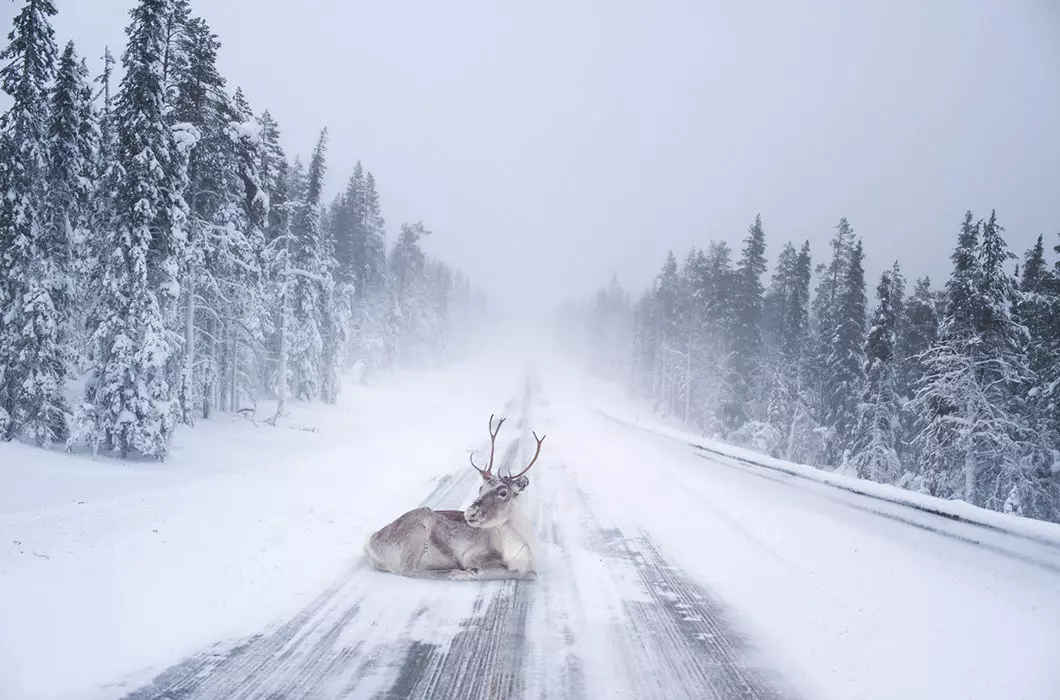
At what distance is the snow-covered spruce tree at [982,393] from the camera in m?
20.2

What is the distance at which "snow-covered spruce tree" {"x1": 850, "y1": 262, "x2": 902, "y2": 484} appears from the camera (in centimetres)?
2664

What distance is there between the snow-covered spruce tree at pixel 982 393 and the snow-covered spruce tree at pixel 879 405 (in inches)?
178

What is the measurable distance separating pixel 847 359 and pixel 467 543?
3408 cm

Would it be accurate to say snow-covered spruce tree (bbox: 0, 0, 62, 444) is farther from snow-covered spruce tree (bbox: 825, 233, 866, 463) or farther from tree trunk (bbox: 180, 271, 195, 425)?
snow-covered spruce tree (bbox: 825, 233, 866, 463)

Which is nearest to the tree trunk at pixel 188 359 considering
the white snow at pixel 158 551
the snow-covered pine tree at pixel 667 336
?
the white snow at pixel 158 551

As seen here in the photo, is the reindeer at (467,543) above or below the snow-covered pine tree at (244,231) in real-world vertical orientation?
below

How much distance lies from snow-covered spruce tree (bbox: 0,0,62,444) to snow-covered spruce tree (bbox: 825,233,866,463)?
36.9m

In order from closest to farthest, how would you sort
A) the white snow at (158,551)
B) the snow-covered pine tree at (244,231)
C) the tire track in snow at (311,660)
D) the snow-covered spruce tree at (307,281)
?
the tire track in snow at (311,660)
the white snow at (158,551)
the snow-covered pine tree at (244,231)
the snow-covered spruce tree at (307,281)

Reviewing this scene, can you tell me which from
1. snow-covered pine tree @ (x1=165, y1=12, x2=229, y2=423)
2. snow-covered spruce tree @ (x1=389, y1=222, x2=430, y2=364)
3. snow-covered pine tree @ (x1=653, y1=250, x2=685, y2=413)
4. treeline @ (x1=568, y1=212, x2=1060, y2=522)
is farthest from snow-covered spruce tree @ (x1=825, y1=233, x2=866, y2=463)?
snow-covered spruce tree @ (x1=389, y1=222, x2=430, y2=364)

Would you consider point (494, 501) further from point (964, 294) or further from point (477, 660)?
point (964, 294)

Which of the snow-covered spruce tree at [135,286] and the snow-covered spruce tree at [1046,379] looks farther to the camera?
the snow-covered spruce tree at [1046,379]

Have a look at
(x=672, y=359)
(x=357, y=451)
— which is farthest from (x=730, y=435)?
(x=357, y=451)

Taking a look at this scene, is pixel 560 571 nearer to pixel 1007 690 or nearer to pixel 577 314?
pixel 1007 690

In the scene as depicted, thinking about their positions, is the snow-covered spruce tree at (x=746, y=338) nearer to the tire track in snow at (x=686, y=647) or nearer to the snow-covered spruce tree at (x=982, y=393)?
the snow-covered spruce tree at (x=982, y=393)
